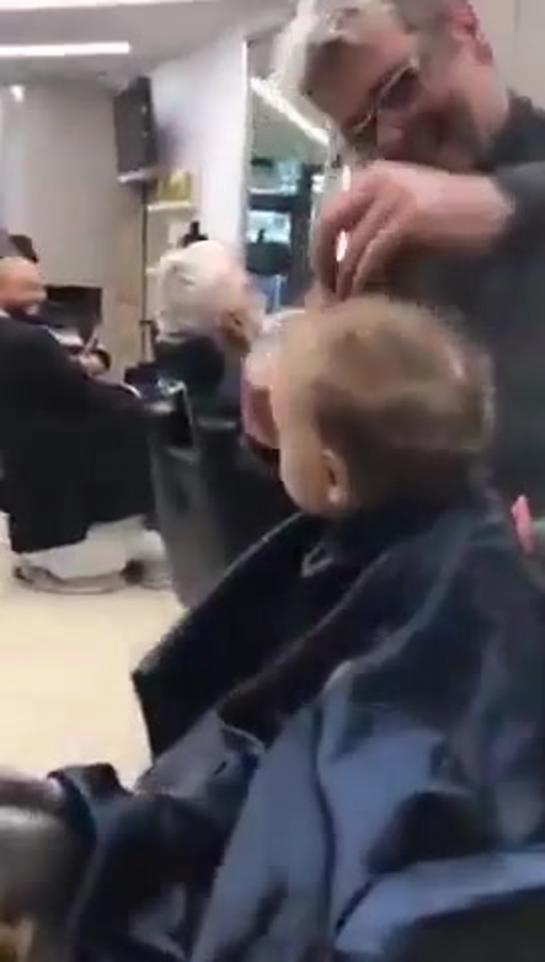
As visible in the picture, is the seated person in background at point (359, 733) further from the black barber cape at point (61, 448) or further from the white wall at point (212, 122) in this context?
the white wall at point (212, 122)

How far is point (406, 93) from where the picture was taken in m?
1.78

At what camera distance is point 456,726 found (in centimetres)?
137

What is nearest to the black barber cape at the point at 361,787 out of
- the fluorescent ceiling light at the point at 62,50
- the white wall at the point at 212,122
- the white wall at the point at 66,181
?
the white wall at the point at 212,122

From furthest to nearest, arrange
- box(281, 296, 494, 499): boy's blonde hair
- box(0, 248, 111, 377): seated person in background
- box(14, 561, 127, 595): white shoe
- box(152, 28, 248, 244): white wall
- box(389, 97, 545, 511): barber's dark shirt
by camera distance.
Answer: box(152, 28, 248, 244): white wall < box(0, 248, 111, 377): seated person in background < box(14, 561, 127, 595): white shoe < box(389, 97, 545, 511): barber's dark shirt < box(281, 296, 494, 499): boy's blonde hair

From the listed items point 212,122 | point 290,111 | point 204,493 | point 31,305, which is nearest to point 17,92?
point 212,122

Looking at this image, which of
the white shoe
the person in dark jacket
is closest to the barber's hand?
the person in dark jacket

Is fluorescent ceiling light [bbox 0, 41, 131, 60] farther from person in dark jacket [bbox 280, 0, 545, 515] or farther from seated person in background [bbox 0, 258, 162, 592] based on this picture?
person in dark jacket [bbox 280, 0, 545, 515]

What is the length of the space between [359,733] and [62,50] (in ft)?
27.8

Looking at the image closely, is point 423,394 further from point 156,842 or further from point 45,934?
point 45,934

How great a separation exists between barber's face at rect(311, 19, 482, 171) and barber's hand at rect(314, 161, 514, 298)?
0.29 feet

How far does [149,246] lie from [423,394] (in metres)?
8.94

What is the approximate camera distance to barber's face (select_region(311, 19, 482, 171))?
5.78 feet

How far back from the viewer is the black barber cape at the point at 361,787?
126 centimetres

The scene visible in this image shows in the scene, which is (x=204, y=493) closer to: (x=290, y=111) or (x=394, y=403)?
(x=290, y=111)
